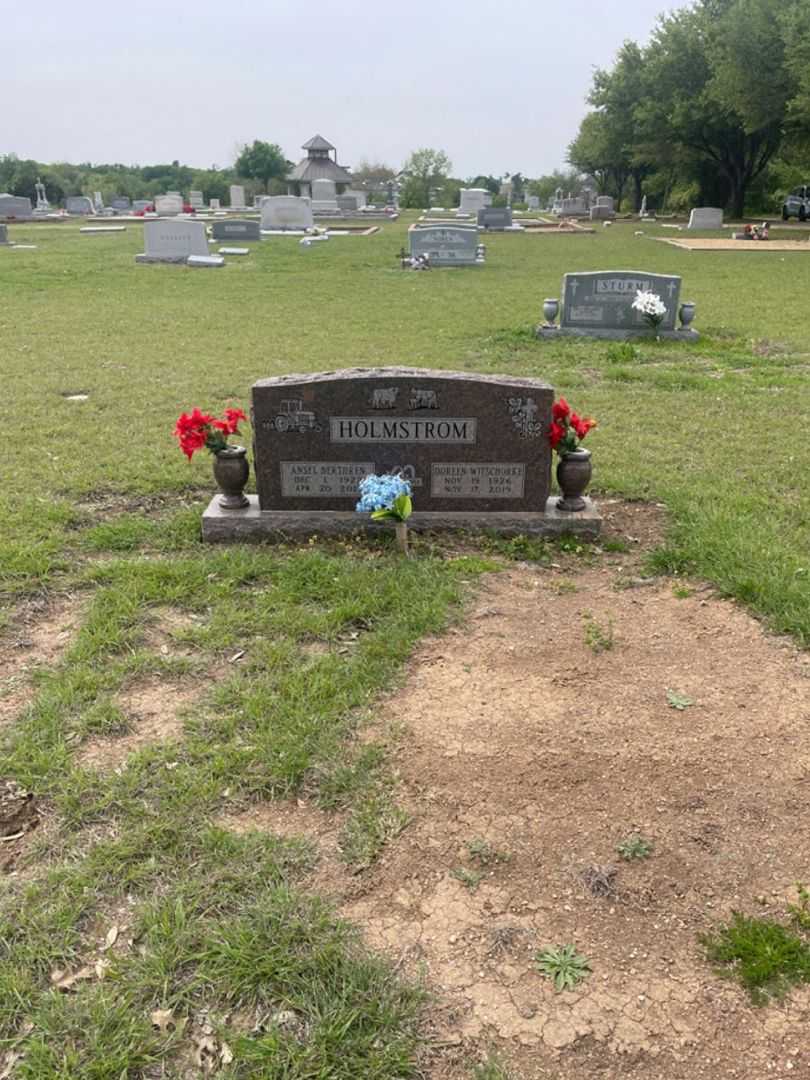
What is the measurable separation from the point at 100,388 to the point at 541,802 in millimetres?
6981

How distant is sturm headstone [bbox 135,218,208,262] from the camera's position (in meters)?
20.6

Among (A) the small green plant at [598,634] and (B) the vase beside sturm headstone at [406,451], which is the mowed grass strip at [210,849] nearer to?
(A) the small green plant at [598,634]

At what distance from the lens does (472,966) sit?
2.17 meters

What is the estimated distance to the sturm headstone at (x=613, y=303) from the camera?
438 inches

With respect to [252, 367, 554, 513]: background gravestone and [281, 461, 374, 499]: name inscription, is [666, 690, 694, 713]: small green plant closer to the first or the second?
[252, 367, 554, 513]: background gravestone

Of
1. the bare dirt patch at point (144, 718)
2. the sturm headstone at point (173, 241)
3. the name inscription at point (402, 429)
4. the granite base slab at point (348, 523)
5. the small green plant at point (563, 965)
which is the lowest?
the small green plant at point (563, 965)

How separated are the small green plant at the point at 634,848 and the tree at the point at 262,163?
3053 inches

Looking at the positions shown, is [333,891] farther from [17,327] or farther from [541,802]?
[17,327]

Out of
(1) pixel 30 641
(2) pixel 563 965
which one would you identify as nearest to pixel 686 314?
(1) pixel 30 641

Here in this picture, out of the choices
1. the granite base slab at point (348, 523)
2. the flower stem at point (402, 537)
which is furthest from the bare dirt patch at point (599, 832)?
the granite base slab at point (348, 523)

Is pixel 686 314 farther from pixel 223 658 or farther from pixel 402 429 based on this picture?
pixel 223 658

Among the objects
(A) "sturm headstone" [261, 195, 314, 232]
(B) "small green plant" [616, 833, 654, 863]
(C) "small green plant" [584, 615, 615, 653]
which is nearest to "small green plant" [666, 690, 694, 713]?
(C) "small green plant" [584, 615, 615, 653]

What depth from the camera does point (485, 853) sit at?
2.52m

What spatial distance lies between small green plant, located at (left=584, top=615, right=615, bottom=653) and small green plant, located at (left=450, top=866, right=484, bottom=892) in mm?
1394
